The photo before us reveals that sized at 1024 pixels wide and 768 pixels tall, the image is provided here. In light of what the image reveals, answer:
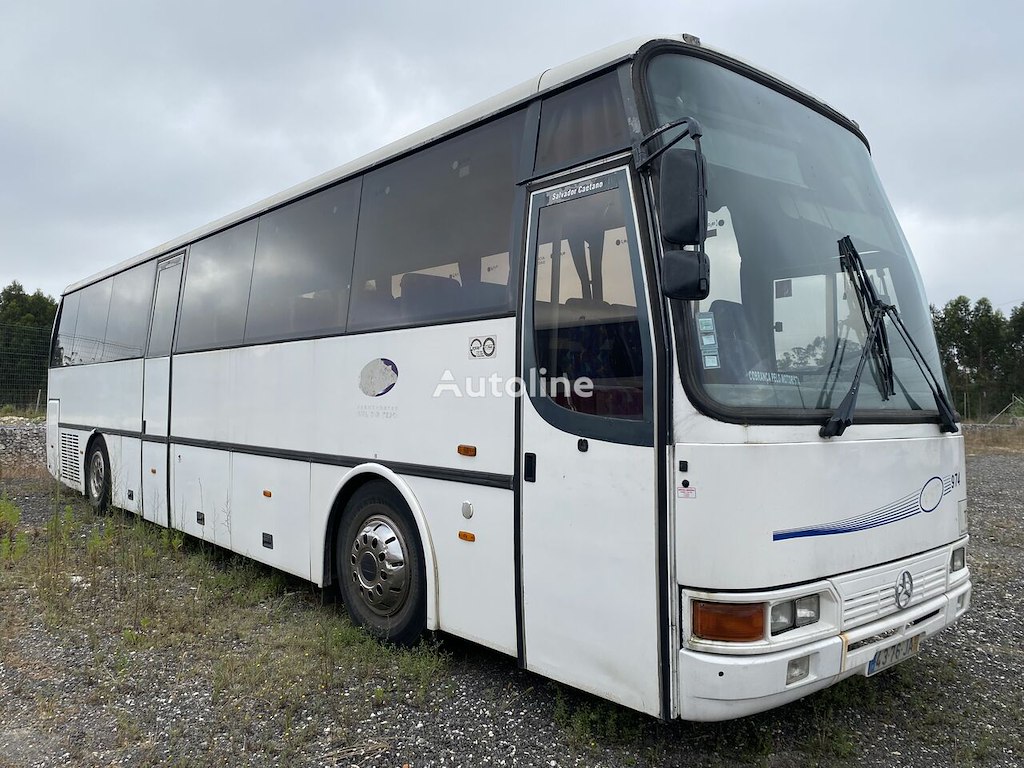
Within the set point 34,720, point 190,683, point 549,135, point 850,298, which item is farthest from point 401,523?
point 850,298

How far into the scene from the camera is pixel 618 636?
131 inches

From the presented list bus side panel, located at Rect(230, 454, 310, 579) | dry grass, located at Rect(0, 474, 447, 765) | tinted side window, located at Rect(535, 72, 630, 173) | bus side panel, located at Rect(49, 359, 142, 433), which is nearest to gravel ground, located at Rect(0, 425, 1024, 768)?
dry grass, located at Rect(0, 474, 447, 765)

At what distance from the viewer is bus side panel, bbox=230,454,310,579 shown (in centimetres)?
574

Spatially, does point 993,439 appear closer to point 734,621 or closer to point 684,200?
point 734,621

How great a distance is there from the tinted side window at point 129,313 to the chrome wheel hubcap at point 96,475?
4.80ft

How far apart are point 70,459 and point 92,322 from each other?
2241mm

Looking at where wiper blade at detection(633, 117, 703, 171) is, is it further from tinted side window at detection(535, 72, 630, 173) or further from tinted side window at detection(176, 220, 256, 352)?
tinted side window at detection(176, 220, 256, 352)

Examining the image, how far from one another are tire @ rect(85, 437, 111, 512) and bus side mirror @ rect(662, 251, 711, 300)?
9.09 meters

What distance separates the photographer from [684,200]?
10.1 ft

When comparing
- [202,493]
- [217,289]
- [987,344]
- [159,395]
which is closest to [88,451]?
[159,395]

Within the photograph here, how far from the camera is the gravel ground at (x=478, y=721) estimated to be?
11.6 feet

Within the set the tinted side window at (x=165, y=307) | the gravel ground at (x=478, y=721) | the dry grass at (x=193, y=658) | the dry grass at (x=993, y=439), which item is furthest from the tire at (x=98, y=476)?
the dry grass at (x=993, y=439)

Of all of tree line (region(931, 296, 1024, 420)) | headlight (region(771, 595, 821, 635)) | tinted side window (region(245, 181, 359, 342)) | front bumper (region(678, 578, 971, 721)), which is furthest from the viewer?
tree line (region(931, 296, 1024, 420))

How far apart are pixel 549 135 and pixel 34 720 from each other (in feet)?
13.9
